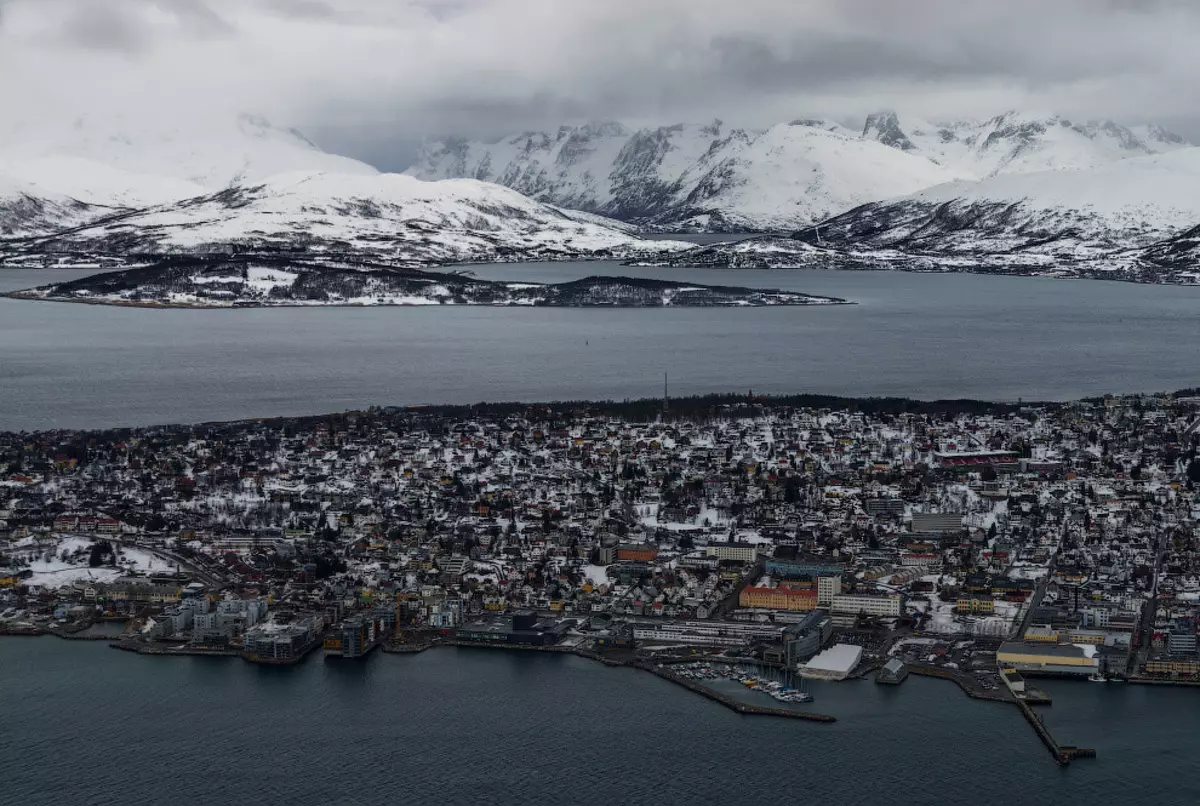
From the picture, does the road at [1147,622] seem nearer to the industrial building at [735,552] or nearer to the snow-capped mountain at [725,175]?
the industrial building at [735,552]

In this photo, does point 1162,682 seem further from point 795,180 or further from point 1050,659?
point 795,180

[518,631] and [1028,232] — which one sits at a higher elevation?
[1028,232]

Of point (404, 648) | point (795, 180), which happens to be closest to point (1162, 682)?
point (404, 648)

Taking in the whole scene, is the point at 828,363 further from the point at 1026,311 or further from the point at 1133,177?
the point at 1133,177

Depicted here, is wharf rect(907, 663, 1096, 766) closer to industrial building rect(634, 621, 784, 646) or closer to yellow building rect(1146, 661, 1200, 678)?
yellow building rect(1146, 661, 1200, 678)

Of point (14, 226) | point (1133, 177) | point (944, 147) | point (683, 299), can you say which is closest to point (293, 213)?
point (14, 226)
